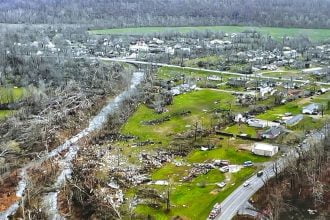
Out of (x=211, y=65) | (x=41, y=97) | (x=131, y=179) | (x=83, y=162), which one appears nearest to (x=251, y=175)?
(x=131, y=179)

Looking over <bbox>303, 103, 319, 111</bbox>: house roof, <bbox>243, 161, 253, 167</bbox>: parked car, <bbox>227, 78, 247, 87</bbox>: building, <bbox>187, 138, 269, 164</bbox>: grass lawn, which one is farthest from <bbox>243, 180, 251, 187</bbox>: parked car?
<bbox>227, 78, 247, 87</bbox>: building

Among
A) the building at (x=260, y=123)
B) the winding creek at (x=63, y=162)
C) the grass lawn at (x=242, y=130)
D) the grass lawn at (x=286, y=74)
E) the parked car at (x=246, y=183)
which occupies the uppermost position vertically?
the grass lawn at (x=286, y=74)

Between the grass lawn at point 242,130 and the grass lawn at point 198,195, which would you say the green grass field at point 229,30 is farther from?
the grass lawn at point 198,195

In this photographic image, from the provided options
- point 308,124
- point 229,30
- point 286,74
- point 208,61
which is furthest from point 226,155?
point 229,30

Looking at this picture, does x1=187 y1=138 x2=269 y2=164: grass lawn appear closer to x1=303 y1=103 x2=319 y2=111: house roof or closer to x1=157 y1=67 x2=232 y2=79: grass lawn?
x1=303 y1=103 x2=319 y2=111: house roof

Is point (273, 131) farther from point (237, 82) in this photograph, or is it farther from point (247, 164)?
point (237, 82)

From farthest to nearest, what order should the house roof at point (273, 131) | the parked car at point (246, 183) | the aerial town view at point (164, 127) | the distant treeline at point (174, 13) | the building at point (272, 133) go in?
the distant treeline at point (174, 13) < the house roof at point (273, 131) < the building at point (272, 133) < the parked car at point (246, 183) < the aerial town view at point (164, 127)

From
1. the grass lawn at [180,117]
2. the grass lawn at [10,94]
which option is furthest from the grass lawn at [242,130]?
the grass lawn at [10,94]
